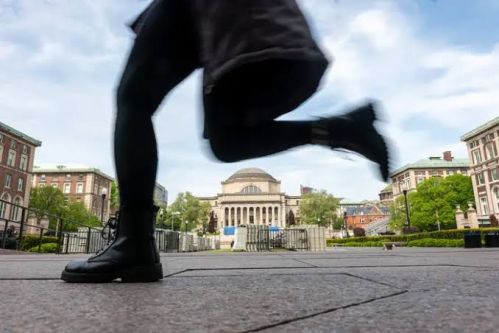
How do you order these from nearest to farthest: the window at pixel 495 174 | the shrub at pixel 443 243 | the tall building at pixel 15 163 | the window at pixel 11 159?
the shrub at pixel 443 243 < the tall building at pixel 15 163 < the window at pixel 11 159 < the window at pixel 495 174

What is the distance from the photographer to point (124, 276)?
1751mm

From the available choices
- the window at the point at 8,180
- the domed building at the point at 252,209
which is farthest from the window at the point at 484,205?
the window at the point at 8,180

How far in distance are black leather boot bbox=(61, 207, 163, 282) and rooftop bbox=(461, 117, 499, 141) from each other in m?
52.4

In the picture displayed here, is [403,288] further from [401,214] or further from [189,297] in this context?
[401,214]

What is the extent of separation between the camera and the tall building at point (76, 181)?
69688 mm

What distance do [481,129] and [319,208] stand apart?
2949 centimetres

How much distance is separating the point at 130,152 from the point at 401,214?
58147mm

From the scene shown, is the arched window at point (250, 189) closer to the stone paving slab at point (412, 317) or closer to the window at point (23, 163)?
the window at point (23, 163)

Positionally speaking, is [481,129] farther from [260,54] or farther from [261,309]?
[261,309]

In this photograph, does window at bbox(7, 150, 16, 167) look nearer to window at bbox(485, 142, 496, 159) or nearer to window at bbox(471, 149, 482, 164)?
window at bbox(485, 142, 496, 159)

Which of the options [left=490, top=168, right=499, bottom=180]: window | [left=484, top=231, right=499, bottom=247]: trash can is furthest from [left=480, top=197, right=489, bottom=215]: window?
[left=484, top=231, right=499, bottom=247]: trash can

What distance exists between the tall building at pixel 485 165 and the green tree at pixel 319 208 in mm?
25124

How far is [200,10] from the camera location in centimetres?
130

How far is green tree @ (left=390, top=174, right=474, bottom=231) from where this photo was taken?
52.0 meters
